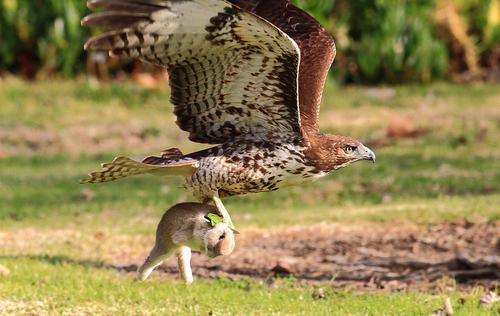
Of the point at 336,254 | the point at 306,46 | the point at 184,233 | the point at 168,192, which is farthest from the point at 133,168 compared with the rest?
the point at 168,192

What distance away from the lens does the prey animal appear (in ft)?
23.1

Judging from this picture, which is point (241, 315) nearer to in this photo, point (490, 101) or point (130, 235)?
point (130, 235)

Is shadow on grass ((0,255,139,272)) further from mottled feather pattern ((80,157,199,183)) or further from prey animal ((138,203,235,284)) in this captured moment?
mottled feather pattern ((80,157,199,183))

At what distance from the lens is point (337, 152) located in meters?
7.66

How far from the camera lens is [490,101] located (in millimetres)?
16328

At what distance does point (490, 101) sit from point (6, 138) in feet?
21.3

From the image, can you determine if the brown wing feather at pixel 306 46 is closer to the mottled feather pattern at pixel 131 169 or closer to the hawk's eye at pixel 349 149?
the hawk's eye at pixel 349 149

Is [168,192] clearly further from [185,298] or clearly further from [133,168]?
[185,298]

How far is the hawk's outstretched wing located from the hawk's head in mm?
202

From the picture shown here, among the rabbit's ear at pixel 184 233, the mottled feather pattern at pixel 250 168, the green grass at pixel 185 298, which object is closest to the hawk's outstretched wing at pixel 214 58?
the mottled feather pattern at pixel 250 168

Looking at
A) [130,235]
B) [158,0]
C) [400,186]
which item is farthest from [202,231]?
[400,186]

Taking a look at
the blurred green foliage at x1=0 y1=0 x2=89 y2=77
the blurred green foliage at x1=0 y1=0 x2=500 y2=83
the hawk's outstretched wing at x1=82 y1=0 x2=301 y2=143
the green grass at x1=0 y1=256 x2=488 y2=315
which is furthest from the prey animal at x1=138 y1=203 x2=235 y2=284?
the blurred green foliage at x1=0 y1=0 x2=89 y2=77

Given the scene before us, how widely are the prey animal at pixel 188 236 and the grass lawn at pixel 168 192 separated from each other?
0.17 meters

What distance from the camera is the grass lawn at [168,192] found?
23.4ft
